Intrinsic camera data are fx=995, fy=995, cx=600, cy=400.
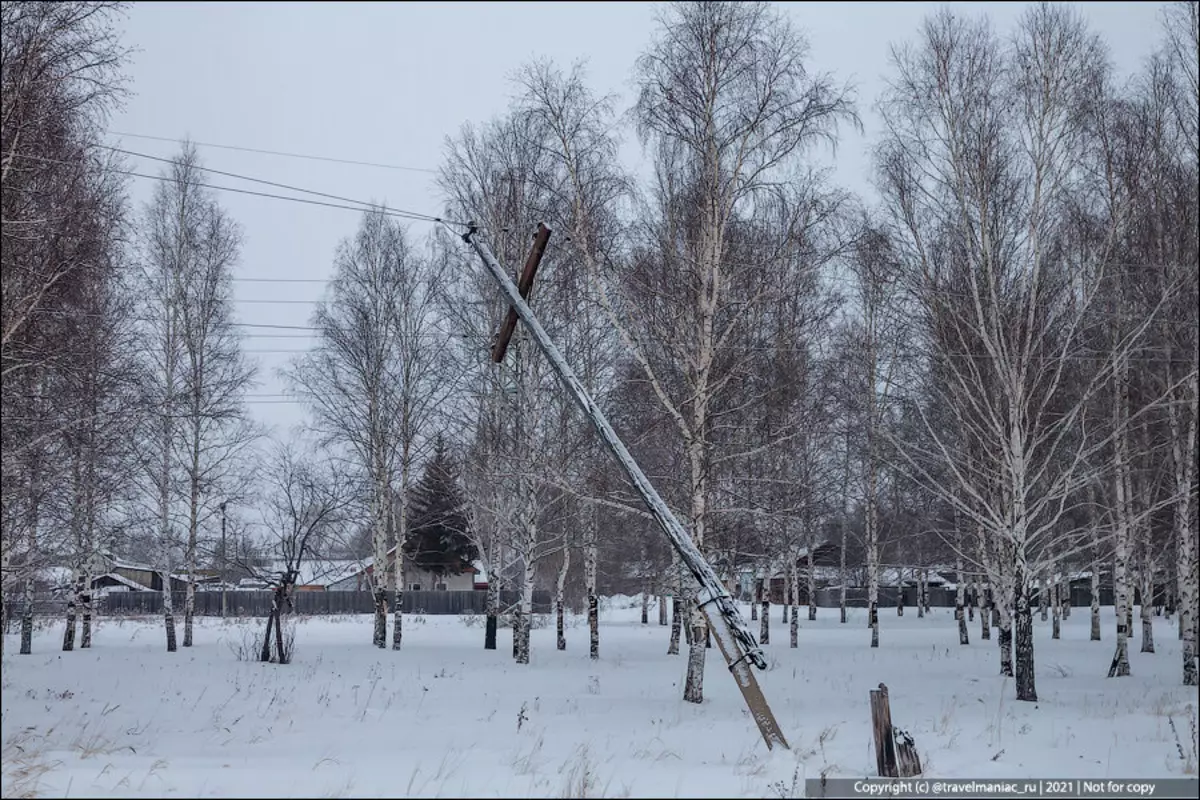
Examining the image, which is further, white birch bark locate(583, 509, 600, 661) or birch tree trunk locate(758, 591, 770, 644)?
birch tree trunk locate(758, 591, 770, 644)

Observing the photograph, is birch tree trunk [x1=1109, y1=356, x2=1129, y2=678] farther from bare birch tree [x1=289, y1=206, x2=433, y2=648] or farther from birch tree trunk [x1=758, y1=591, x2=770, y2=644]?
bare birch tree [x1=289, y1=206, x2=433, y2=648]

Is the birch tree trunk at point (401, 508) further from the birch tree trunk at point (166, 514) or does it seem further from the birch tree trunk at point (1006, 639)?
the birch tree trunk at point (1006, 639)

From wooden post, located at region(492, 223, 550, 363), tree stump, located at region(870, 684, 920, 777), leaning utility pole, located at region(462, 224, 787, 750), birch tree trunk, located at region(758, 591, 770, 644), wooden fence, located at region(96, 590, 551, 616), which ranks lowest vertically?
wooden fence, located at region(96, 590, 551, 616)

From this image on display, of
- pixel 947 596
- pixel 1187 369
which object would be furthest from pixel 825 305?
pixel 947 596

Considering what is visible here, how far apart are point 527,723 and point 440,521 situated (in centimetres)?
1754

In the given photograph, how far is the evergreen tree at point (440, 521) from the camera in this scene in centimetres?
2767

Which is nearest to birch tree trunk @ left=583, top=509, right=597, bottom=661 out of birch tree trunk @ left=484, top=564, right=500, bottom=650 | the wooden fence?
Answer: birch tree trunk @ left=484, top=564, right=500, bottom=650

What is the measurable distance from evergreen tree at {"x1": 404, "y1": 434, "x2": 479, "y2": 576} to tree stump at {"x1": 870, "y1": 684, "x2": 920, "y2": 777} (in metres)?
16.7

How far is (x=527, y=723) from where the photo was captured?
1270 cm

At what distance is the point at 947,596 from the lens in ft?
212

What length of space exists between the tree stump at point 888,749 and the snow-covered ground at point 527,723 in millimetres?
443

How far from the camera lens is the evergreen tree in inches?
1089

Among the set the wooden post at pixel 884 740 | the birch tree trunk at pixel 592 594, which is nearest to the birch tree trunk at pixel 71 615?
the birch tree trunk at pixel 592 594

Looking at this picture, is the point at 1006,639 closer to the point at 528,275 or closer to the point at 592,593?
the point at 592,593
